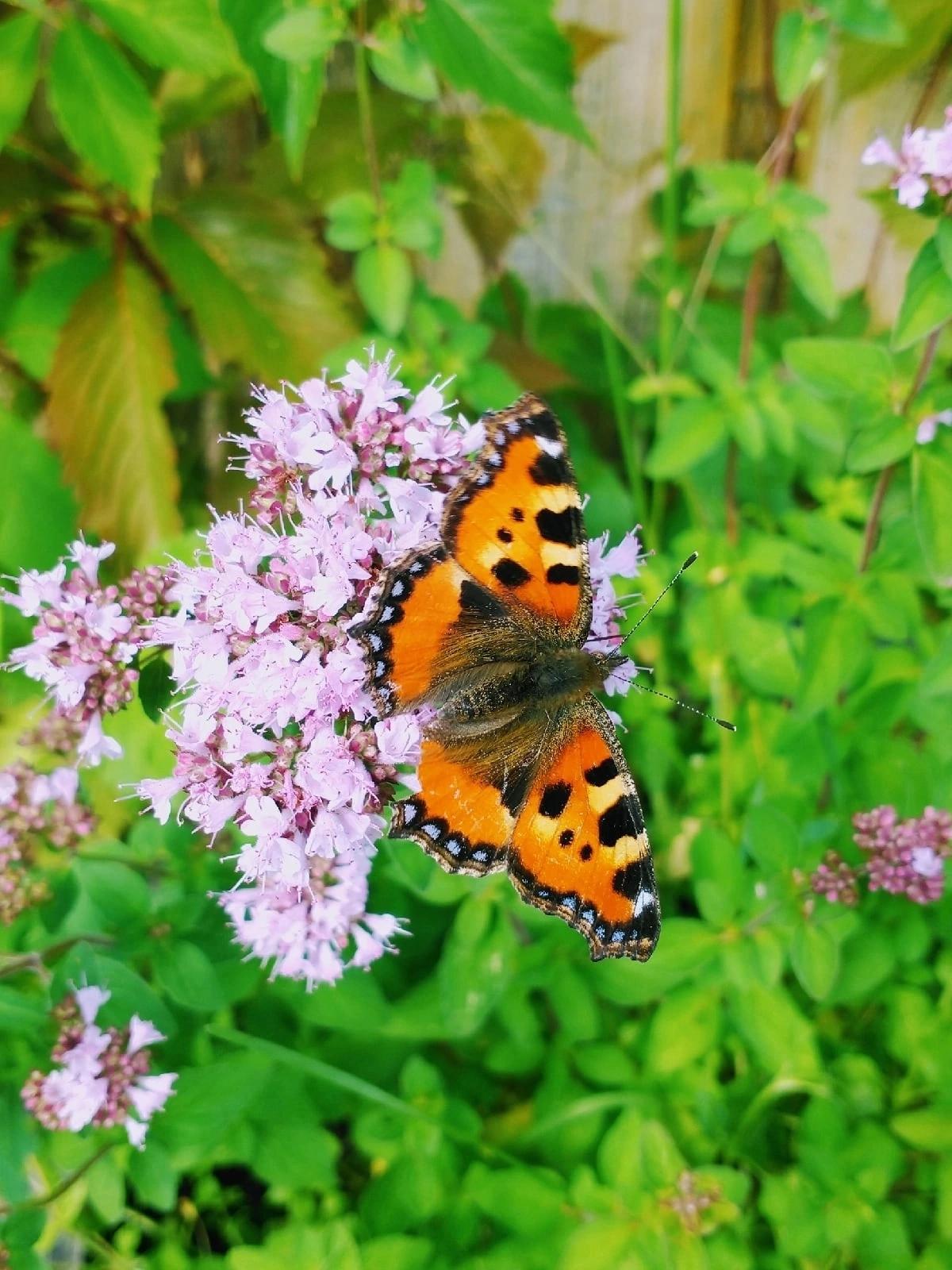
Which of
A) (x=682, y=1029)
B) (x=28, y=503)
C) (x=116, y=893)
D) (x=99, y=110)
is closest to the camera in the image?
(x=116, y=893)

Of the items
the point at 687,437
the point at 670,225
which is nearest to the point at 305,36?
the point at 670,225

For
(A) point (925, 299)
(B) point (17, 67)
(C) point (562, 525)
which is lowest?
(C) point (562, 525)

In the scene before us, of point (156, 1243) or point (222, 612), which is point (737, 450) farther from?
point (156, 1243)

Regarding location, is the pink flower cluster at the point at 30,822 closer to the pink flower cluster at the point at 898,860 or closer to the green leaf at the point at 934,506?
the pink flower cluster at the point at 898,860

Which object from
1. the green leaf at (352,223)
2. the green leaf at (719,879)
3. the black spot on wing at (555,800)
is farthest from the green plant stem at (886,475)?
the green leaf at (352,223)

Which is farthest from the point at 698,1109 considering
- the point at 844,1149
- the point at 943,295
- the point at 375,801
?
the point at 943,295

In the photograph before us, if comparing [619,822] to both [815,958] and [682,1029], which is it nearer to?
[815,958]
